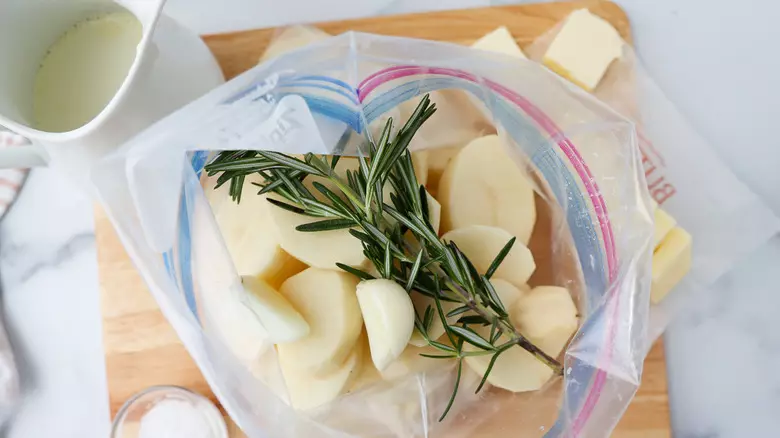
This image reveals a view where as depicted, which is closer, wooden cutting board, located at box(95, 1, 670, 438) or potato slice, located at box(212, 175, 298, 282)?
potato slice, located at box(212, 175, 298, 282)

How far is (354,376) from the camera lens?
51 centimetres

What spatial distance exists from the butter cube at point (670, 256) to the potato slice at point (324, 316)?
0.89 ft

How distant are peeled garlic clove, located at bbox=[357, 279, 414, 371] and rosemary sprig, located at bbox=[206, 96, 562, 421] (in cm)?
1

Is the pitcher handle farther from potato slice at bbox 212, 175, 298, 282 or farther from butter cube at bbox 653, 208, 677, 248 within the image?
butter cube at bbox 653, 208, 677, 248

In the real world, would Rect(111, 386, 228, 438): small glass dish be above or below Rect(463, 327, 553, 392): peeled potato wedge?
above

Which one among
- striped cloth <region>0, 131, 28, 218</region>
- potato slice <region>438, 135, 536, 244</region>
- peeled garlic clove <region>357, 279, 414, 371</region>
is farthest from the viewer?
striped cloth <region>0, 131, 28, 218</region>

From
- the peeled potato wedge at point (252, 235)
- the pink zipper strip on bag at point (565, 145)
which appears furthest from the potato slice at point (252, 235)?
the pink zipper strip on bag at point (565, 145)

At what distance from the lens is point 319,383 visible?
0.50 metres

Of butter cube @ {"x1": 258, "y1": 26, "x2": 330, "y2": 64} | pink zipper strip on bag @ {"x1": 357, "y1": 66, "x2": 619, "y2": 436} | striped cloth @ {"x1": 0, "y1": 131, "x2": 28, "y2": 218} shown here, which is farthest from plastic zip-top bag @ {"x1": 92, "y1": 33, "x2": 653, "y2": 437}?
striped cloth @ {"x1": 0, "y1": 131, "x2": 28, "y2": 218}

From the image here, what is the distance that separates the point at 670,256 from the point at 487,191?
18cm

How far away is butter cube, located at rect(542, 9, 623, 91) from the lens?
62cm

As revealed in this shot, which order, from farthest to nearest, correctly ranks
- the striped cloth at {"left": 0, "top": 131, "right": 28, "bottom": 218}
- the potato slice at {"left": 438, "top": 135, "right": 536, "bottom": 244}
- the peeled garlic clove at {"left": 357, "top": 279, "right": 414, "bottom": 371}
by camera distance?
the striped cloth at {"left": 0, "top": 131, "right": 28, "bottom": 218}
the potato slice at {"left": 438, "top": 135, "right": 536, "bottom": 244}
the peeled garlic clove at {"left": 357, "top": 279, "right": 414, "bottom": 371}

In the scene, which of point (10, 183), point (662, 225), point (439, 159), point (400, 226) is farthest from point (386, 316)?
point (10, 183)

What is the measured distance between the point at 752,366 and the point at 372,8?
50 cm
